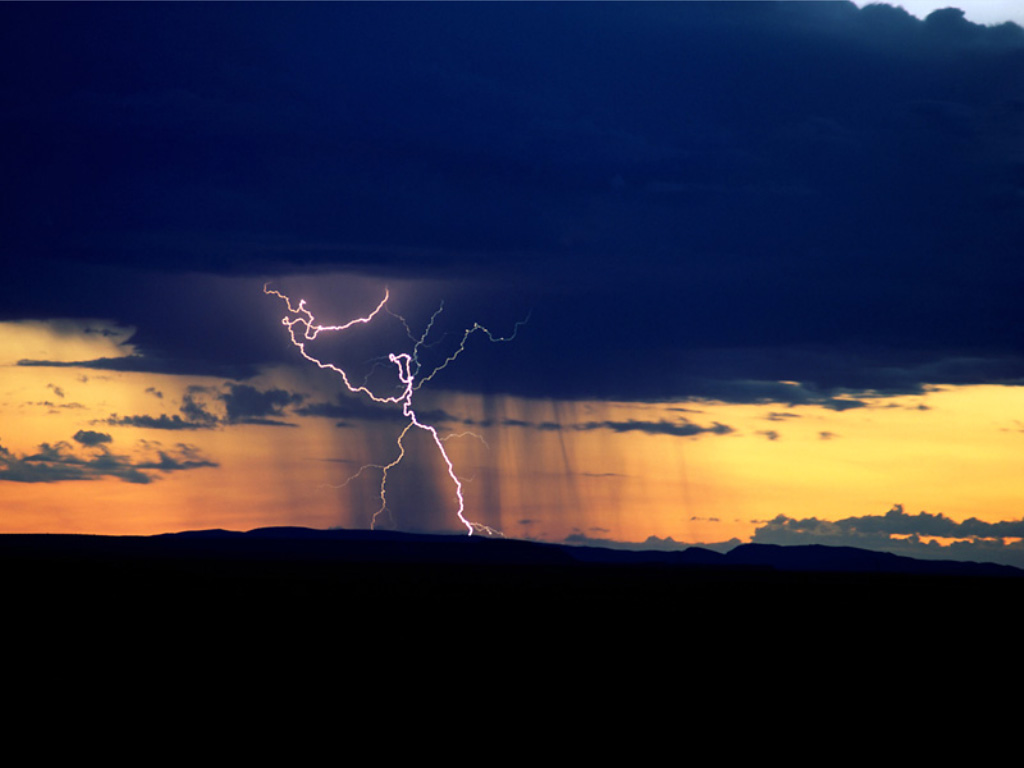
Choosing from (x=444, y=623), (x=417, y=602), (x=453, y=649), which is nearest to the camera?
(x=453, y=649)

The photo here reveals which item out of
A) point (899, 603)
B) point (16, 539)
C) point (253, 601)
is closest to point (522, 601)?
point (253, 601)

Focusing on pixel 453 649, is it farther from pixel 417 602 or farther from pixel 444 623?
pixel 417 602

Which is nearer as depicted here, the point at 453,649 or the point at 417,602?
the point at 453,649

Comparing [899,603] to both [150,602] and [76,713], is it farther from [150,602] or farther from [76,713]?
[76,713]

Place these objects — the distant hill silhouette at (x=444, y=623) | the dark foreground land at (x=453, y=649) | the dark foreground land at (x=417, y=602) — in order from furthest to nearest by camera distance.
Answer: the dark foreground land at (x=417, y=602), the distant hill silhouette at (x=444, y=623), the dark foreground land at (x=453, y=649)

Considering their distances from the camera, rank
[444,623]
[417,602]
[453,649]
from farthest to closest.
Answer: [417,602] < [444,623] < [453,649]

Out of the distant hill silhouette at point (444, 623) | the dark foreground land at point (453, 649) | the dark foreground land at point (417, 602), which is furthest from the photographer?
the dark foreground land at point (417, 602)

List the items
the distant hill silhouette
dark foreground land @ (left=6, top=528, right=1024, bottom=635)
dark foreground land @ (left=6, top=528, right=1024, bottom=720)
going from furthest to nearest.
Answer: dark foreground land @ (left=6, top=528, right=1024, bottom=635) → the distant hill silhouette → dark foreground land @ (left=6, top=528, right=1024, bottom=720)

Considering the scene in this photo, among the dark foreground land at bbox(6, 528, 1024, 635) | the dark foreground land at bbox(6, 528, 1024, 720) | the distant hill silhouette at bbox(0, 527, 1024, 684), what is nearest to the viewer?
the dark foreground land at bbox(6, 528, 1024, 720)

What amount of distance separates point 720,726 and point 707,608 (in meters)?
35.2

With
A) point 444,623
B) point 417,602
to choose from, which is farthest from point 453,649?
point 417,602

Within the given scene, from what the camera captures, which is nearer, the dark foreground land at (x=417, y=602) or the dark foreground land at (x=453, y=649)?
the dark foreground land at (x=453, y=649)

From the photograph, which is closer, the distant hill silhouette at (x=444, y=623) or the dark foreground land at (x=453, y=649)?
the dark foreground land at (x=453, y=649)

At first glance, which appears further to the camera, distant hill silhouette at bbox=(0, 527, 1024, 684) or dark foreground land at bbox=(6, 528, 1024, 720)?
distant hill silhouette at bbox=(0, 527, 1024, 684)
